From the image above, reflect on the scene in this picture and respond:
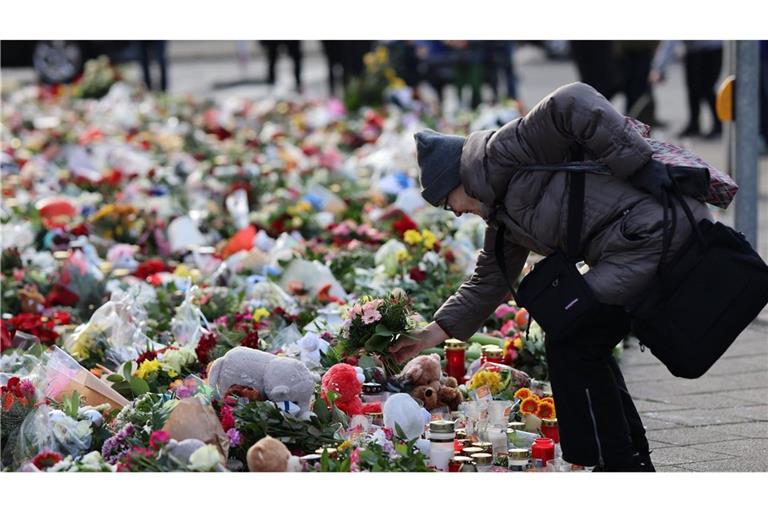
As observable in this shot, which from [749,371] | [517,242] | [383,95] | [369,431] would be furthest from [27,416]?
[383,95]

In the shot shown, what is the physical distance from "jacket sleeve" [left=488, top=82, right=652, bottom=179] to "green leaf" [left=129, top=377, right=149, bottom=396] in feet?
4.88

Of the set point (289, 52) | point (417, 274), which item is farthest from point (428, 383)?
point (289, 52)

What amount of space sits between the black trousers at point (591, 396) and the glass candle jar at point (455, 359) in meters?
0.98

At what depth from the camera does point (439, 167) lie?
4.07 metres

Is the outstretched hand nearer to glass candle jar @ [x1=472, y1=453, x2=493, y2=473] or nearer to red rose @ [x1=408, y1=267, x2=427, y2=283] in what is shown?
glass candle jar @ [x1=472, y1=453, x2=493, y2=473]

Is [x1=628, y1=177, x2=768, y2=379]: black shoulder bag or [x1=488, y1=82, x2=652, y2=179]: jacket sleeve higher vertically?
[x1=488, y1=82, x2=652, y2=179]: jacket sleeve

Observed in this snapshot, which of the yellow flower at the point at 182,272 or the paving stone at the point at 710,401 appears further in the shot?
the yellow flower at the point at 182,272

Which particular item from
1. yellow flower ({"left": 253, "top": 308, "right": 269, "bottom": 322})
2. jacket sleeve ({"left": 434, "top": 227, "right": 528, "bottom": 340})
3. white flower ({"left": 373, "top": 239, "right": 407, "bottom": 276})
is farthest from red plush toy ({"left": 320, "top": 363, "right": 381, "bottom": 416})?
white flower ({"left": 373, "top": 239, "right": 407, "bottom": 276})

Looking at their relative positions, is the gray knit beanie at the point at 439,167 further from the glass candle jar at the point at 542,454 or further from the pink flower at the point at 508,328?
the pink flower at the point at 508,328

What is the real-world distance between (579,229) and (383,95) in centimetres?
1039

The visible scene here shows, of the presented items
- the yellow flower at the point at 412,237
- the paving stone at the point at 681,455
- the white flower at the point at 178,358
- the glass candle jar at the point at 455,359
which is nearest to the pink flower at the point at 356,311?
the glass candle jar at the point at 455,359

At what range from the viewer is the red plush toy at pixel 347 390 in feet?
14.8

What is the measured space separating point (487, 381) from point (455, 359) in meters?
0.25

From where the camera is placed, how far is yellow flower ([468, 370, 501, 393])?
4.91 metres
